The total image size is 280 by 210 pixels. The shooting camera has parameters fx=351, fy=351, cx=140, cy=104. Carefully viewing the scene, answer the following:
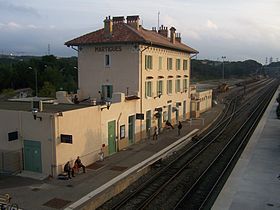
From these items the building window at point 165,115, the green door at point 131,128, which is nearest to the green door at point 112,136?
the green door at point 131,128

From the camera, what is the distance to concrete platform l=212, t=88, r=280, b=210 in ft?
47.4

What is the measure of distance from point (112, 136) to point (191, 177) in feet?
21.2

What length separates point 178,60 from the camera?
3725 centimetres

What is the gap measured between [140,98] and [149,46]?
14.7 feet

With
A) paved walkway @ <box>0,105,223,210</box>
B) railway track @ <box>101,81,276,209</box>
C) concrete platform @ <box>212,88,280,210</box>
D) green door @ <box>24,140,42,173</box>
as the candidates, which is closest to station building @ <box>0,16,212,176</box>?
green door @ <box>24,140,42,173</box>

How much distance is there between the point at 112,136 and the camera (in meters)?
24.2

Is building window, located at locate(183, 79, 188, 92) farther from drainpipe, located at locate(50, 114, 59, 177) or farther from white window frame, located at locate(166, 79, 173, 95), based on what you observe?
drainpipe, located at locate(50, 114, 59, 177)

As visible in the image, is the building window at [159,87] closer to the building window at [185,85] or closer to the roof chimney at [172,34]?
the roof chimney at [172,34]

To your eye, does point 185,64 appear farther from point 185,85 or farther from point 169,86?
point 169,86

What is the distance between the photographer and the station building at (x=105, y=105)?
1881cm

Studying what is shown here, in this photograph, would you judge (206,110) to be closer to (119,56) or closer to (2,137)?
(119,56)

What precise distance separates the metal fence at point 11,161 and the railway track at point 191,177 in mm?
6479

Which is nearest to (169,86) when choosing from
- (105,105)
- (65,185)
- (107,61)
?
(107,61)

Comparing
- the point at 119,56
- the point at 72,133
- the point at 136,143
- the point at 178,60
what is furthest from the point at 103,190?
the point at 178,60
